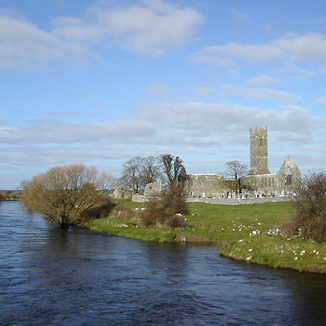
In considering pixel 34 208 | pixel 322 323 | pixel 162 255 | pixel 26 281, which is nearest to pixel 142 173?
pixel 34 208

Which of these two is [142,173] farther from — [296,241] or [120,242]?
[296,241]

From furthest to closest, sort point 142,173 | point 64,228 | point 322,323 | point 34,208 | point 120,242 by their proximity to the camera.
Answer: point 142,173 → point 34,208 → point 64,228 → point 120,242 → point 322,323

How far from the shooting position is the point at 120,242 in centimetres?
3831

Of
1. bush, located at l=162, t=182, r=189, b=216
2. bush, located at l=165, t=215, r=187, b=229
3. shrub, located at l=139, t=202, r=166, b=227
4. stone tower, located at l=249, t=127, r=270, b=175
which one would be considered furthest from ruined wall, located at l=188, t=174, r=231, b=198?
bush, located at l=165, t=215, r=187, b=229

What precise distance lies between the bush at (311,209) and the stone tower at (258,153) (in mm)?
91217

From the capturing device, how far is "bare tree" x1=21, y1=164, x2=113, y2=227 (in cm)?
5528

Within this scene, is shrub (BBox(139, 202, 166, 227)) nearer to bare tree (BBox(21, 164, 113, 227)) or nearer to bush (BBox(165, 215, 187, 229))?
bush (BBox(165, 215, 187, 229))

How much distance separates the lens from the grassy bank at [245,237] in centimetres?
2548

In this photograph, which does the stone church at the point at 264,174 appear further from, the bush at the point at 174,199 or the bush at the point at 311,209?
the bush at the point at 311,209

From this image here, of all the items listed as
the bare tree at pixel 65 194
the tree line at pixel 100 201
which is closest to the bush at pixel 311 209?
the tree line at pixel 100 201

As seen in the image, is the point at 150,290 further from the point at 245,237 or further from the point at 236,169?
the point at 236,169

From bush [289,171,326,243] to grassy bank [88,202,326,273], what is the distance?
0.75 metres

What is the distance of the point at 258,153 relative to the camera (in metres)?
120

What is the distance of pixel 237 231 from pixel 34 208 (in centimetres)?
3106
